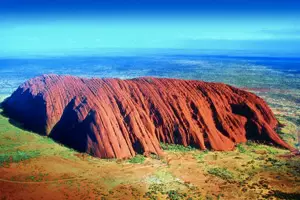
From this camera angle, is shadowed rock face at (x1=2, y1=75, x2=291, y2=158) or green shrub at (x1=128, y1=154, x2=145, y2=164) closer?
green shrub at (x1=128, y1=154, x2=145, y2=164)

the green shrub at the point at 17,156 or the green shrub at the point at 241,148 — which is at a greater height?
the green shrub at the point at 241,148

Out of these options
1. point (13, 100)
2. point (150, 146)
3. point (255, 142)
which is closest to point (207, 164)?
point (150, 146)

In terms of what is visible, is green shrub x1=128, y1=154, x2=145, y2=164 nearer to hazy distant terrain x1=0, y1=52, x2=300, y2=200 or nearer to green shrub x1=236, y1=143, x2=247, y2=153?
hazy distant terrain x1=0, y1=52, x2=300, y2=200

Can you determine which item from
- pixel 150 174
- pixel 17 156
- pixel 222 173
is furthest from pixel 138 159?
pixel 17 156

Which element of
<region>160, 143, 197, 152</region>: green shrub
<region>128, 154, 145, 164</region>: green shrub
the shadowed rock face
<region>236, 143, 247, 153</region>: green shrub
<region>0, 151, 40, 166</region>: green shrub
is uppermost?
the shadowed rock face

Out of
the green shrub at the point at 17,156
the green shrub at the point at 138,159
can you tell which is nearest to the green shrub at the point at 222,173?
the green shrub at the point at 138,159

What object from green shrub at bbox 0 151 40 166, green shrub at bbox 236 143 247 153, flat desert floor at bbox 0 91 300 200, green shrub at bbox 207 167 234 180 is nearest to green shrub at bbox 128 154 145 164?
flat desert floor at bbox 0 91 300 200

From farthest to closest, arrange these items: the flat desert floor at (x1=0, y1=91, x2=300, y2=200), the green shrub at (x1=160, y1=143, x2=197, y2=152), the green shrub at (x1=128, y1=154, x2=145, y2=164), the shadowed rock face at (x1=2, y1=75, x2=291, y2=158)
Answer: the green shrub at (x1=160, y1=143, x2=197, y2=152) → the shadowed rock face at (x1=2, y1=75, x2=291, y2=158) → the green shrub at (x1=128, y1=154, x2=145, y2=164) → the flat desert floor at (x1=0, y1=91, x2=300, y2=200)

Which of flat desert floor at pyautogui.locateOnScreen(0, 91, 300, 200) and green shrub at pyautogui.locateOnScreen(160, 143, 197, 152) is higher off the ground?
green shrub at pyautogui.locateOnScreen(160, 143, 197, 152)

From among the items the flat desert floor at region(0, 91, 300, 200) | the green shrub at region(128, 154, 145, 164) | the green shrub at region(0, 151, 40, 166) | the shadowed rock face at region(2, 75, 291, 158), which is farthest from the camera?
the shadowed rock face at region(2, 75, 291, 158)

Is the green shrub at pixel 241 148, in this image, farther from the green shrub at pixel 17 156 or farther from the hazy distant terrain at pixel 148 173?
the green shrub at pixel 17 156
